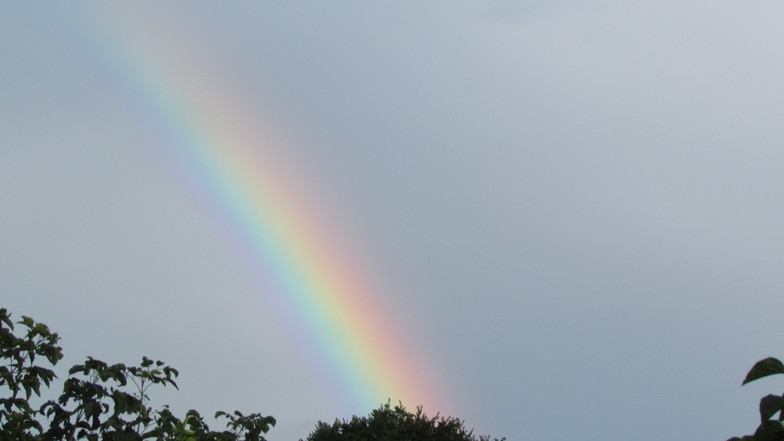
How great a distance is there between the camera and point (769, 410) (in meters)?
3.15

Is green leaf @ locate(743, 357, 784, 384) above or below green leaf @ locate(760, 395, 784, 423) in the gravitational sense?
above

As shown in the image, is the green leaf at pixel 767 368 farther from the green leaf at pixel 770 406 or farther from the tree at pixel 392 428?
the tree at pixel 392 428

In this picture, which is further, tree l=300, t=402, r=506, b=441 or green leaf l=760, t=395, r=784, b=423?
tree l=300, t=402, r=506, b=441

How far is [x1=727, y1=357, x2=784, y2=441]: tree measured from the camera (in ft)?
10.3

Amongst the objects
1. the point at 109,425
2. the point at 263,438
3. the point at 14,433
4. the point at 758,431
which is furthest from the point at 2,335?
the point at 758,431

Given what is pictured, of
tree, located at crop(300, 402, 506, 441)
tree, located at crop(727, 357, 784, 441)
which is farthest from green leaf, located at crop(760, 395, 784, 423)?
tree, located at crop(300, 402, 506, 441)

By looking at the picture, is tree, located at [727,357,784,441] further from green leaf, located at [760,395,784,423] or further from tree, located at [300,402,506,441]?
tree, located at [300,402,506,441]

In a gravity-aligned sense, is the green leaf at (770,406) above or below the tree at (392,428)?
below

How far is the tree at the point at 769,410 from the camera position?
3.14 m

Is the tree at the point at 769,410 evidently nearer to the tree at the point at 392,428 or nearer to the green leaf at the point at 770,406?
the green leaf at the point at 770,406

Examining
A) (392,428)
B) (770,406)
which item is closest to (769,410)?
(770,406)

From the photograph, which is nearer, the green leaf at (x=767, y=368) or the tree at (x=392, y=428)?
the green leaf at (x=767, y=368)

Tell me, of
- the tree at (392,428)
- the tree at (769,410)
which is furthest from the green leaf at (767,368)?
A: the tree at (392,428)

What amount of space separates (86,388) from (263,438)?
2036 millimetres
